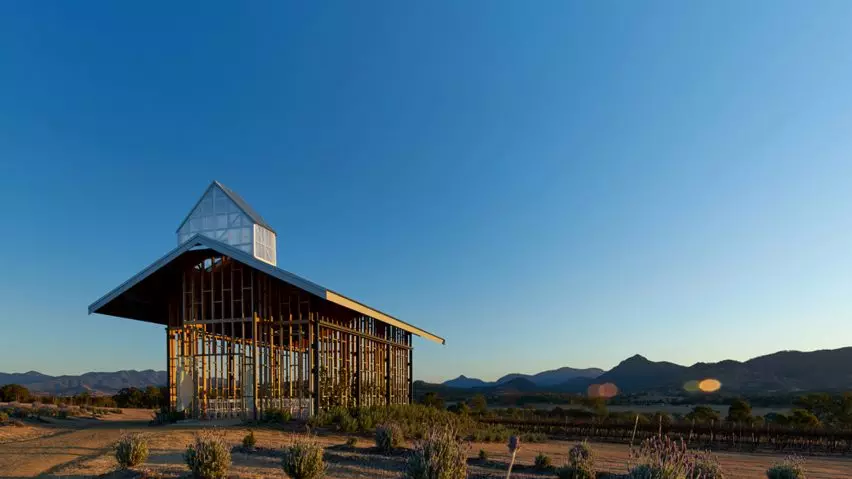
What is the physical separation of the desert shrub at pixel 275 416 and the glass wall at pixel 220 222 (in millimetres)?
6112

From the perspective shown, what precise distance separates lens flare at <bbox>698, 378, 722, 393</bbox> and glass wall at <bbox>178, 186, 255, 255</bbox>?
11594 centimetres

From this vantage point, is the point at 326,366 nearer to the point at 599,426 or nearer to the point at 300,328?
the point at 300,328

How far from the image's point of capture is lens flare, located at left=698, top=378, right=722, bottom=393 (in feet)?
398

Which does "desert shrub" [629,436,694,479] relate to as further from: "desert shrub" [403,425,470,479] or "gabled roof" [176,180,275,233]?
"gabled roof" [176,180,275,233]

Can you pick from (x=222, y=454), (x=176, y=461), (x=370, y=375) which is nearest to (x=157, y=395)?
(x=370, y=375)

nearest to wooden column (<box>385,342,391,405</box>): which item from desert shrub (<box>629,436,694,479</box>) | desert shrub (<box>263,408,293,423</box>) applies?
desert shrub (<box>263,408,293,423</box>)

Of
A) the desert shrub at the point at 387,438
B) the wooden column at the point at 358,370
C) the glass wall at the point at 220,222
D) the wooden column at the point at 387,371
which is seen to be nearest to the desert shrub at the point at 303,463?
the desert shrub at the point at 387,438

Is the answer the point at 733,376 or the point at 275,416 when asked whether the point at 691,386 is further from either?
the point at 275,416

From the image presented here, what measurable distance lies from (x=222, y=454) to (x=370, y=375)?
2014 centimetres

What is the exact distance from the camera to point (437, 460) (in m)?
9.18

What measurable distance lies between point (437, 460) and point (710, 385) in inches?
5177

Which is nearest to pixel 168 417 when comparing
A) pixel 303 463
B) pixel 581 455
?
pixel 303 463

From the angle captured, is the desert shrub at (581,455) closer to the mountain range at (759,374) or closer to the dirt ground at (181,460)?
the dirt ground at (181,460)

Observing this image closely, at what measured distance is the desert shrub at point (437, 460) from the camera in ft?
29.6
